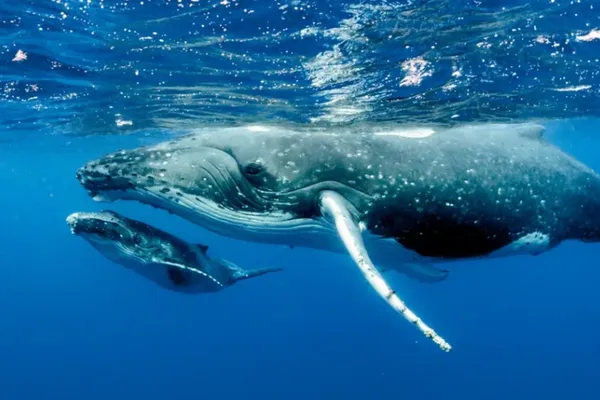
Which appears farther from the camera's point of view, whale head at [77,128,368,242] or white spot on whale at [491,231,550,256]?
white spot on whale at [491,231,550,256]

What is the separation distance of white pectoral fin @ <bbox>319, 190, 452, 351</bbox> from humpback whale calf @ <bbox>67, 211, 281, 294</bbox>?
5.27ft

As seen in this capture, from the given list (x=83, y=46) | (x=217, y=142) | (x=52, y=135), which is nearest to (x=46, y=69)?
(x=83, y=46)

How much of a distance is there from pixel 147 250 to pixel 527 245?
5.52 meters

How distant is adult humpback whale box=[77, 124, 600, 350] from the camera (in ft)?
19.7

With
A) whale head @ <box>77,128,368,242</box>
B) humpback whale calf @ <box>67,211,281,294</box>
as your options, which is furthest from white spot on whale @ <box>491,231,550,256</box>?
humpback whale calf @ <box>67,211,281,294</box>

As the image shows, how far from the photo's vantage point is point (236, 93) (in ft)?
51.4

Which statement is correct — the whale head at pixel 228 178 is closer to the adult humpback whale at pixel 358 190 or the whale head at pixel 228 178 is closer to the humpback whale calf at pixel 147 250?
the adult humpback whale at pixel 358 190

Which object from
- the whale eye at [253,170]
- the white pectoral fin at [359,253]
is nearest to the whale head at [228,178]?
the whale eye at [253,170]

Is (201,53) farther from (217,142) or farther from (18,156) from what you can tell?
(18,156)

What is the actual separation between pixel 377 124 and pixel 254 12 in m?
9.34

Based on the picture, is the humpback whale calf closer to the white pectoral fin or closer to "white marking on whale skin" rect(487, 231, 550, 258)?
the white pectoral fin

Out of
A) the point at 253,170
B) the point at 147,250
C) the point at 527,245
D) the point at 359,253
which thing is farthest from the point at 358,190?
the point at 527,245

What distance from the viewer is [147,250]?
228 inches

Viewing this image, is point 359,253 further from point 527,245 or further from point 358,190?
point 527,245
